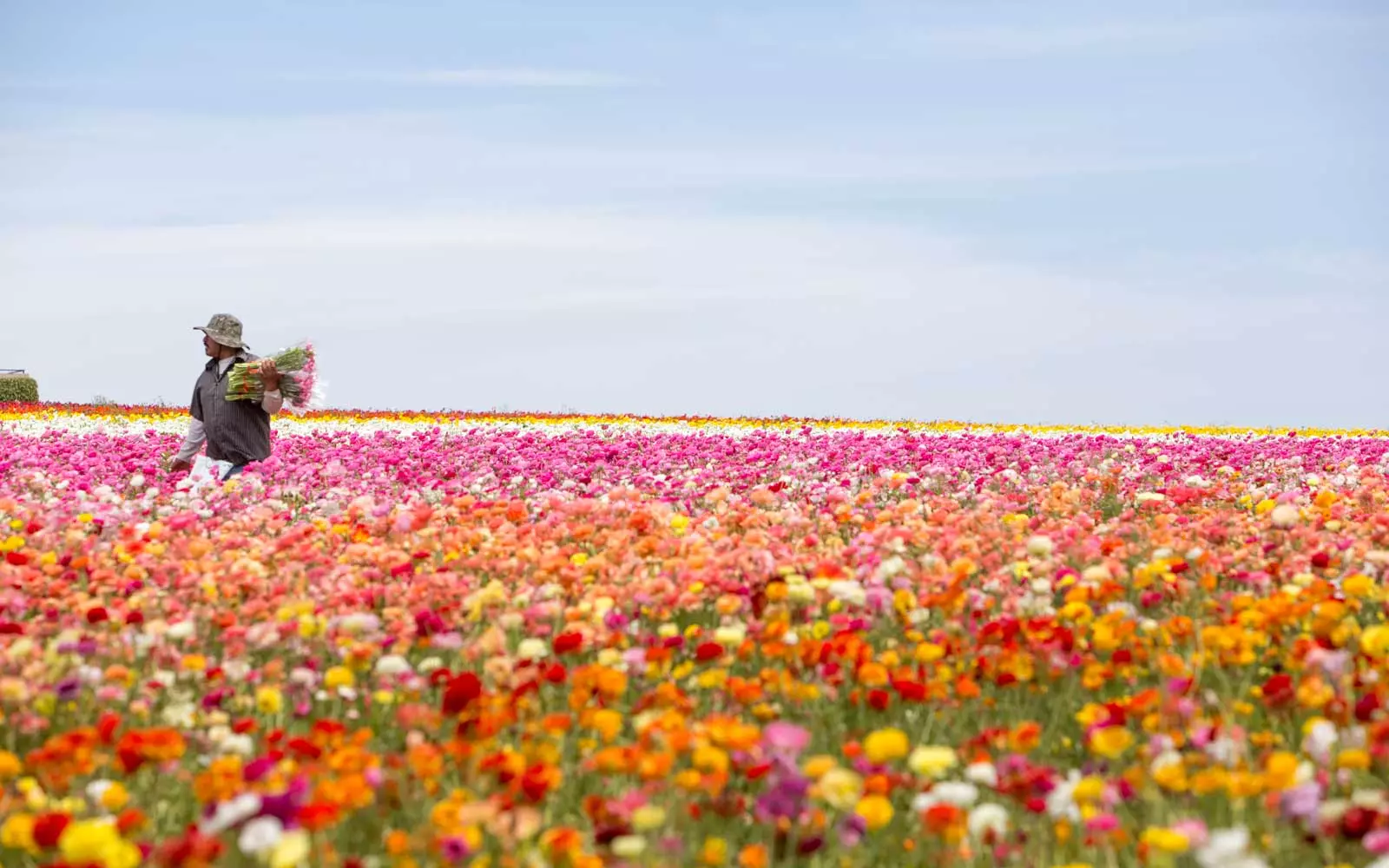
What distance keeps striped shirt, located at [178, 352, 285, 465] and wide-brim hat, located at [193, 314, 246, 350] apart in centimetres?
15

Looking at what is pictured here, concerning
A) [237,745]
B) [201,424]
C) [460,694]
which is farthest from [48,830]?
[201,424]

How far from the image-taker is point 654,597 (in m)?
5.51

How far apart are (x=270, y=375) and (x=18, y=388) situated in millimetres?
27912

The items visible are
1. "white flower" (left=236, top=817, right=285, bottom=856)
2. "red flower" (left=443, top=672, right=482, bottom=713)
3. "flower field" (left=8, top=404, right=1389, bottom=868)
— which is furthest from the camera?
"red flower" (left=443, top=672, right=482, bottom=713)

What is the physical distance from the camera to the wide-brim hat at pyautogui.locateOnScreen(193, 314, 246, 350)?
11617 mm

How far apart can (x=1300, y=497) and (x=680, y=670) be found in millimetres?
6904

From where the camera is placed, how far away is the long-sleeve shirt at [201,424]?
1130 cm

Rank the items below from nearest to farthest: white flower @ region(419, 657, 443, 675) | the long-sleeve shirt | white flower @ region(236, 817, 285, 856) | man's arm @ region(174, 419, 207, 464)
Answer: white flower @ region(236, 817, 285, 856)
white flower @ region(419, 657, 443, 675)
the long-sleeve shirt
man's arm @ region(174, 419, 207, 464)

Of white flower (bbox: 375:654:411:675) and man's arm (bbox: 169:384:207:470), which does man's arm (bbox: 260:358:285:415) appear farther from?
white flower (bbox: 375:654:411:675)

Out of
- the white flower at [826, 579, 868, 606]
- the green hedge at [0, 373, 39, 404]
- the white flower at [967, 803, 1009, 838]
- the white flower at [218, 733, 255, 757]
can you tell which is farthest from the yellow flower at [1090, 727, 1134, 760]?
the green hedge at [0, 373, 39, 404]

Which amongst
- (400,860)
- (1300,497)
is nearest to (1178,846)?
(400,860)

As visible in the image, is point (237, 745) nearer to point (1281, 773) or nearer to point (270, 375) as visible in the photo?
point (1281, 773)

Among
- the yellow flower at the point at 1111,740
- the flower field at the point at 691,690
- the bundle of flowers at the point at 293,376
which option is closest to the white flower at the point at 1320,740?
the flower field at the point at 691,690

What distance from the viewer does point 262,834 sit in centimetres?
304
